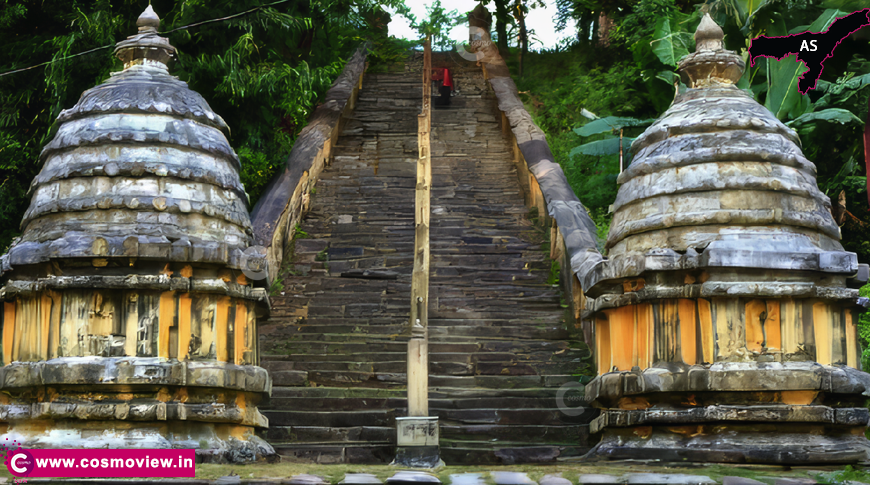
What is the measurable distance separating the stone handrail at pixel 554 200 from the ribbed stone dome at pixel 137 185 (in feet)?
9.88

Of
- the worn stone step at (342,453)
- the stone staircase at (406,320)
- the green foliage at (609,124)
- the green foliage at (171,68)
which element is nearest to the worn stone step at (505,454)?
the stone staircase at (406,320)

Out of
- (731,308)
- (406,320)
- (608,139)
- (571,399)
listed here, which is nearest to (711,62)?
(731,308)

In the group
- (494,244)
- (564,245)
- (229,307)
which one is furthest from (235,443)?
(494,244)

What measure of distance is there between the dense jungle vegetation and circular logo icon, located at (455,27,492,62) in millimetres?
8108

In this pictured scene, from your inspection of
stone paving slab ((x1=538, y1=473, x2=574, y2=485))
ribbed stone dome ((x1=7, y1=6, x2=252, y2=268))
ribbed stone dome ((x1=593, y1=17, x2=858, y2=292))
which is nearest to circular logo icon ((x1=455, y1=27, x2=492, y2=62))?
ribbed stone dome ((x1=593, y1=17, x2=858, y2=292))

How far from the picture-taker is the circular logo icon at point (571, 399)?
27.5 ft

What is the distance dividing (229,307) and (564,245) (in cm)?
588

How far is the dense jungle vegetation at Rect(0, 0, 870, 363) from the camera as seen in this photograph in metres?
12.2

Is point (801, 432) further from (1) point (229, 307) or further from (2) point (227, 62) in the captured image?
(2) point (227, 62)

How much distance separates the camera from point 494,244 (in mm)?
12914

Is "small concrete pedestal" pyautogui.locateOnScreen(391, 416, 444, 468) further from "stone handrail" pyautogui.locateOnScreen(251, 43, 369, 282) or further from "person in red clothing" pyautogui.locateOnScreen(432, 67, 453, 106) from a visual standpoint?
"person in red clothing" pyautogui.locateOnScreen(432, 67, 453, 106)

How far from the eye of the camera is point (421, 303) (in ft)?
27.8

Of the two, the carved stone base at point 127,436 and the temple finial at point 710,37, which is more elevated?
the temple finial at point 710,37

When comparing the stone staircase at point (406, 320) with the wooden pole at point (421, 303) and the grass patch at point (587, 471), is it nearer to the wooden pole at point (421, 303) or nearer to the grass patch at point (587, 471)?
the wooden pole at point (421, 303)
